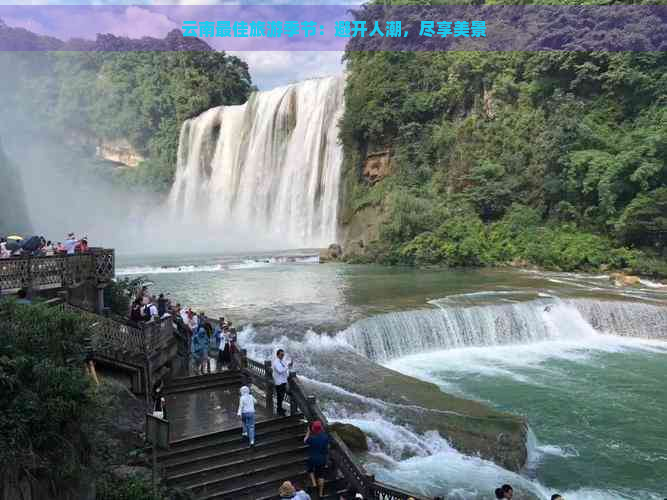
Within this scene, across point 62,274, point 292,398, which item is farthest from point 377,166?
point 292,398

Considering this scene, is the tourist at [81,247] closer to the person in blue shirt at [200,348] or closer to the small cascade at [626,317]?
the person in blue shirt at [200,348]

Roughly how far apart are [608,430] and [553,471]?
2.61 metres

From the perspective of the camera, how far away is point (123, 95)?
66000 millimetres

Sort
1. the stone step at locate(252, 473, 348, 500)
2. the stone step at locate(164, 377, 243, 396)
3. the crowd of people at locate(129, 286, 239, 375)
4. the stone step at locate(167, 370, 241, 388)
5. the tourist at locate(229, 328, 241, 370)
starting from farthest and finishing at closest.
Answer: the tourist at locate(229, 328, 241, 370), the crowd of people at locate(129, 286, 239, 375), the stone step at locate(167, 370, 241, 388), the stone step at locate(164, 377, 243, 396), the stone step at locate(252, 473, 348, 500)

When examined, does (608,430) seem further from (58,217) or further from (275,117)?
(58,217)

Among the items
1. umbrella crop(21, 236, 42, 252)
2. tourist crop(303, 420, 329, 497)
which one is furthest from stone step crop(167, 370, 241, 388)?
umbrella crop(21, 236, 42, 252)

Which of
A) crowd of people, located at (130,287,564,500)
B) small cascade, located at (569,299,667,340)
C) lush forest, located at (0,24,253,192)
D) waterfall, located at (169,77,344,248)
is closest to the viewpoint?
crowd of people, located at (130,287,564,500)

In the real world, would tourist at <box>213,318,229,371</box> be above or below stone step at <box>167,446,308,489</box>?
above

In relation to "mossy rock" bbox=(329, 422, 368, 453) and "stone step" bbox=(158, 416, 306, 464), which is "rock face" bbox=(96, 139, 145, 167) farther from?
"stone step" bbox=(158, 416, 306, 464)

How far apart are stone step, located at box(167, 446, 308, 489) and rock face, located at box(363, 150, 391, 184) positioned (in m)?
33.0

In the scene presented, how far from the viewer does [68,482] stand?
6.13 metres

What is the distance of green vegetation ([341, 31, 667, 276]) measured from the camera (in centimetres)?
2897

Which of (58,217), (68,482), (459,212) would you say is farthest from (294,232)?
(68,482)

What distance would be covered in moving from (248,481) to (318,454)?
3.76 ft
